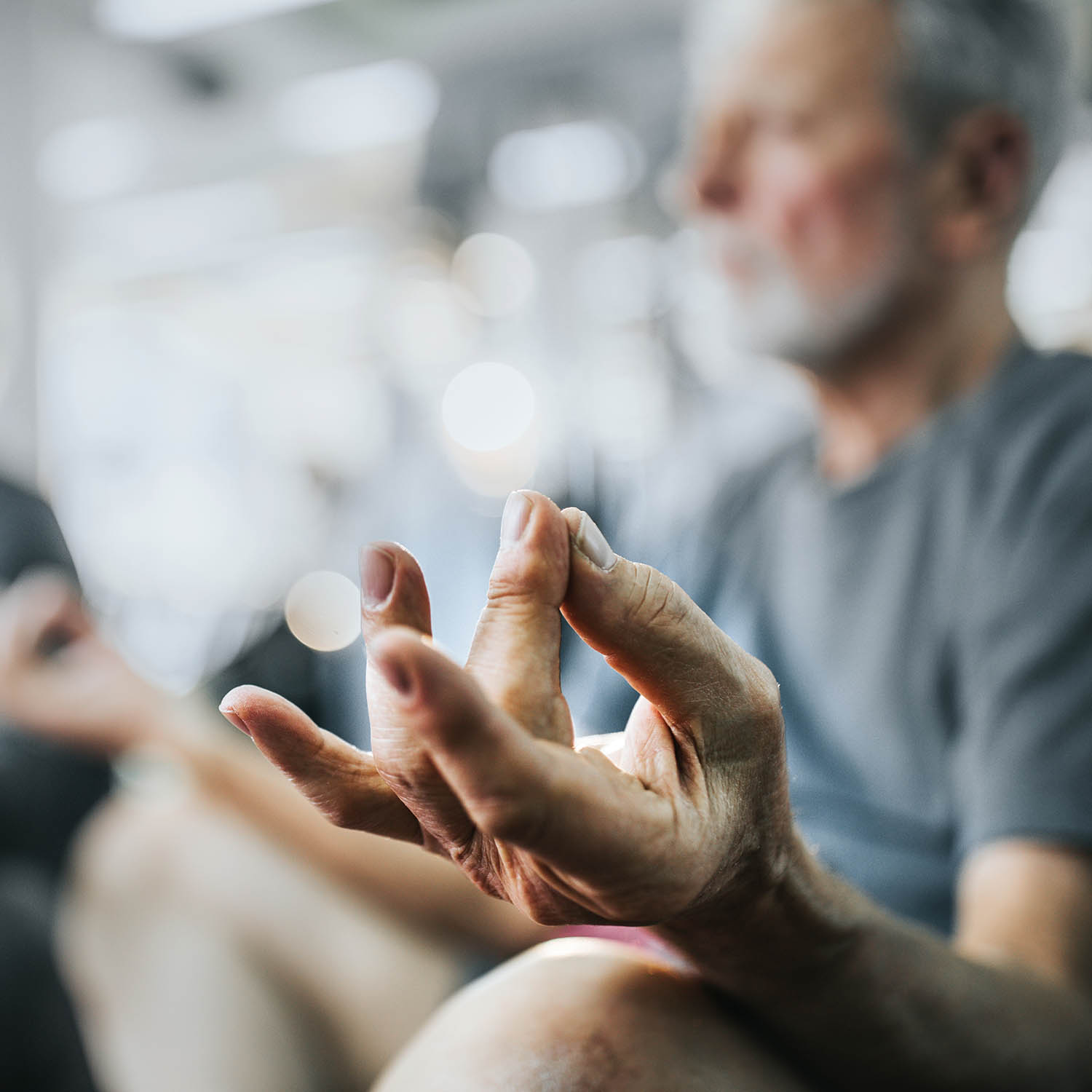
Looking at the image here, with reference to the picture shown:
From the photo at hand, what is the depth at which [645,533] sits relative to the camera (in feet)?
3.42

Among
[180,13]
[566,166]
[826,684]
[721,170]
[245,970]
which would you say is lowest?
[245,970]

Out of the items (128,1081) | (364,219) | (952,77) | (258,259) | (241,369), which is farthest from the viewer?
(241,369)

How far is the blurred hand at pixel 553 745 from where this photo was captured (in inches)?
9.3

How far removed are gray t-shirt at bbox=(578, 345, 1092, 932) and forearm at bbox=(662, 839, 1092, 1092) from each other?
11cm

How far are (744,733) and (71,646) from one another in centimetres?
75

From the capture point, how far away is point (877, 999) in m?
0.41

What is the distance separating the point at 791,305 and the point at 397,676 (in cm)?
69

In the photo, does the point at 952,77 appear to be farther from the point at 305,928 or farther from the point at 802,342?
the point at 305,928

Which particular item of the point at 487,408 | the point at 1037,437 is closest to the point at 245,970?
the point at 1037,437

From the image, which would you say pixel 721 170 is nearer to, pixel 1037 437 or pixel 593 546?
pixel 1037 437

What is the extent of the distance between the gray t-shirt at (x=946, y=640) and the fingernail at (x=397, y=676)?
0.27m

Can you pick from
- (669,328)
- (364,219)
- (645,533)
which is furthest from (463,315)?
(645,533)

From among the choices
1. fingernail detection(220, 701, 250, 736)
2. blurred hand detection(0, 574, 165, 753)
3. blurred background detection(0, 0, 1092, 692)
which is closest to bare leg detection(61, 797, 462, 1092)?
blurred hand detection(0, 574, 165, 753)

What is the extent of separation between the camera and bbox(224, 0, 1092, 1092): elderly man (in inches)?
10.7
